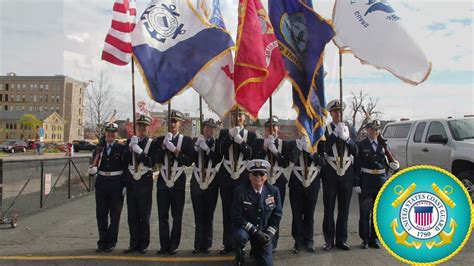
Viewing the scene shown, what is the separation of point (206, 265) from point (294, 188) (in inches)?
68.6

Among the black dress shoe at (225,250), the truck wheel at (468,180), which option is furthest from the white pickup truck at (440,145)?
the black dress shoe at (225,250)

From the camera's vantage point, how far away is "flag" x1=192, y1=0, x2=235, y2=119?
19.7 ft

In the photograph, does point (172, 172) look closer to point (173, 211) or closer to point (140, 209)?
point (173, 211)

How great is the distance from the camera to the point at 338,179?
6008mm

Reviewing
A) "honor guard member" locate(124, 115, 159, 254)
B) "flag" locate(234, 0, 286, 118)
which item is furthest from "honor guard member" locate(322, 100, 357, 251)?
"honor guard member" locate(124, 115, 159, 254)

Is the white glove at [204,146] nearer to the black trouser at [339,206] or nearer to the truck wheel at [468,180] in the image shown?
the black trouser at [339,206]

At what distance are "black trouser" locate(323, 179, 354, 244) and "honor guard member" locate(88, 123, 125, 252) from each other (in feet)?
10.4

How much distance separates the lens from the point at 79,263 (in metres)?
5.45

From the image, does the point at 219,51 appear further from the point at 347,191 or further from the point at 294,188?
the point at 347,191

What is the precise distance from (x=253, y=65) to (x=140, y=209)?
8.90 ft

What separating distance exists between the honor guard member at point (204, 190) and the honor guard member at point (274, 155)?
2.21ft

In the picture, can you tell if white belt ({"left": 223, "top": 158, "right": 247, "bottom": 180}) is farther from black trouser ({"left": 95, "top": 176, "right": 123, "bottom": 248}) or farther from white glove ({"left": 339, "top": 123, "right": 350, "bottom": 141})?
black trouser ({"left": 95, "top": 176, "right": 123, "bottom": 248})

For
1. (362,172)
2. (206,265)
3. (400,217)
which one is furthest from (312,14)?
(206,265)

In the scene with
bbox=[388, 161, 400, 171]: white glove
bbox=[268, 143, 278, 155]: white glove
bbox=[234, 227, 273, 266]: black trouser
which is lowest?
bbox=[234, 227, 273, 266]: black trouser
